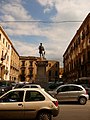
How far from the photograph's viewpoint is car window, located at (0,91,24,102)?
31.2ft

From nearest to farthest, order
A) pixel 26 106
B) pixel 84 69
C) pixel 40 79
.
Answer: pixel 26 106 < pixel 40 79 < pixel 84 69

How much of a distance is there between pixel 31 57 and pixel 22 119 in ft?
295

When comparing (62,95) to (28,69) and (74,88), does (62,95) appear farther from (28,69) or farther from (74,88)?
(28,69)

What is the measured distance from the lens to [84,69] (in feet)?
167

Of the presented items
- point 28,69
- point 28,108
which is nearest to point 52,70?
point 28,69

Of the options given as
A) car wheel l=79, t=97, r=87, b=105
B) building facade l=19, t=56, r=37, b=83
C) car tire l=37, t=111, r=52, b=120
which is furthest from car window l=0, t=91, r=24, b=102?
building facade l=19, t=56, r=37, b=83

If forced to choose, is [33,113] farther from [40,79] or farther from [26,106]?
[40,79]

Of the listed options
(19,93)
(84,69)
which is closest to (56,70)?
(84,69)

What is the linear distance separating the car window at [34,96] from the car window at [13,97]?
0.23m

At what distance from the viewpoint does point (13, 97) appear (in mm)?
9688

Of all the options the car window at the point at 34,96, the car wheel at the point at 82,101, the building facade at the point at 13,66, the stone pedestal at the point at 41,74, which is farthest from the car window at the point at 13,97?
the building facade at the point at 13,66

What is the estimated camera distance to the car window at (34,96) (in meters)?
9.48

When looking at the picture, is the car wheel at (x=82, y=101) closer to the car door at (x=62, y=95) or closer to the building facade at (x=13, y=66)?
the car door at (x=62, y=95)

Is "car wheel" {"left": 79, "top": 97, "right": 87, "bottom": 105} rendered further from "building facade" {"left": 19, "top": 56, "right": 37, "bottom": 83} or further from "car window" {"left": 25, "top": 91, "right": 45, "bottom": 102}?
"building facade" {"left": 19, "top": 56, "right": 37, "bottom": 83}
